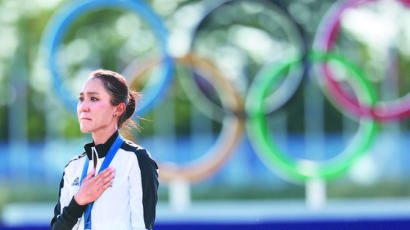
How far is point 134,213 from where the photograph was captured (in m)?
2.93

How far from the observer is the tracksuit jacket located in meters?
2.92

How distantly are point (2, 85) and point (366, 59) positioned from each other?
13.4 metres

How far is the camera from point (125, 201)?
9.66 feet

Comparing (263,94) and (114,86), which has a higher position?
(263,94)

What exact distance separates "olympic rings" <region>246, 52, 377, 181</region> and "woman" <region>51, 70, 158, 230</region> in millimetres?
7504

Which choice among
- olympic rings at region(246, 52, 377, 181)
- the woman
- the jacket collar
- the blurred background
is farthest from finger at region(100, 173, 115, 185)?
olympic rings at region(246, 52, 377, 181)

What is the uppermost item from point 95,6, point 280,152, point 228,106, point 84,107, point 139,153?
point 95,6

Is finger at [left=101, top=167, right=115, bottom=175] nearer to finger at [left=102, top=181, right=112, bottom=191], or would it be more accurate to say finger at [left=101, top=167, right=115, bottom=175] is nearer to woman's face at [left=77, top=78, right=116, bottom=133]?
finger at [left=102, top=181, right=112, bottom=191]

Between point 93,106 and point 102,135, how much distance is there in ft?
0.43

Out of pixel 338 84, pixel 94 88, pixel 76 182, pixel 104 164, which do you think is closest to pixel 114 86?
pixel 94 88

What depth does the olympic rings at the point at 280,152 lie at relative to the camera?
10.5 m

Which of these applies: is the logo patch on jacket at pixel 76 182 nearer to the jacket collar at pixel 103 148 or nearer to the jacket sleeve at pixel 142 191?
the jacket collar at pixel 103 148

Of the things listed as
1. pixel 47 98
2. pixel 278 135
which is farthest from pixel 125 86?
pixel 47 98

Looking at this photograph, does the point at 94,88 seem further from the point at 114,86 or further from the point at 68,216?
the point at 68,216
